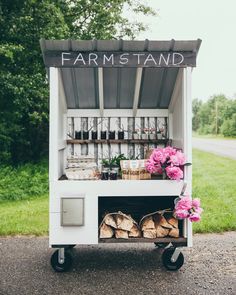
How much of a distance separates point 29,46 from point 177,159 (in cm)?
1002

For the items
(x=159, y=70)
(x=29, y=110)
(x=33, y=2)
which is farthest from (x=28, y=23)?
(x=159, y=70)

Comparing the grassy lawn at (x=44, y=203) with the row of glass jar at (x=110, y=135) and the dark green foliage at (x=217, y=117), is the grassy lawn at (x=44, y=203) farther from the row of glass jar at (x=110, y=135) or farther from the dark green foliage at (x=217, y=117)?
the dark green foliage at (x=217, y=117)

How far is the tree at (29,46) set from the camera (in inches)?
494

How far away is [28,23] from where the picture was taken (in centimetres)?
1298

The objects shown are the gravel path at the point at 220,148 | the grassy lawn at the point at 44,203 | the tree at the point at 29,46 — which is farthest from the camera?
the gravel path at the point at 220,148

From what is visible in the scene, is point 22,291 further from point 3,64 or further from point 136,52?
point 3,64

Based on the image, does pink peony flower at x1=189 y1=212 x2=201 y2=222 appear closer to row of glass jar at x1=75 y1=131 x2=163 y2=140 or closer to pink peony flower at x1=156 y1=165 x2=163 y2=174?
pink peony flower at x1=156 y1=165 x2=163 y2=174

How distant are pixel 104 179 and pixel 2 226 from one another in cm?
302

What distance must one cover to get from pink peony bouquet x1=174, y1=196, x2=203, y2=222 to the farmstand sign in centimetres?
147

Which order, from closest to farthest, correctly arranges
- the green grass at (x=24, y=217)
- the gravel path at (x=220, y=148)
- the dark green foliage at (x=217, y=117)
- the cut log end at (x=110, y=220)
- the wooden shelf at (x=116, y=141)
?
the cut log end at (x=110, y=220) < the wooden shelf at (x=116, y=141) < the green grass at (x=24, y=217) < the gravel path at (x=220, y=148) < the dark green foliage at (x=217, y=117)

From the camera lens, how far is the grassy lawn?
6.97 meters

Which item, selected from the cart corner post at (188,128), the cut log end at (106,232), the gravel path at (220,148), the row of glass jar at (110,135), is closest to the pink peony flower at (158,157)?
the cart corner post at (188,128)

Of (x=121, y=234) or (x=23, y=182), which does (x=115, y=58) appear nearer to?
(x=121, y=234)

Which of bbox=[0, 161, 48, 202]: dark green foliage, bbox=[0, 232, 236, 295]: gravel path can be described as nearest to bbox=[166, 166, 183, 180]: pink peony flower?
bbox=[0, 232, 236, 295]: gravel path
